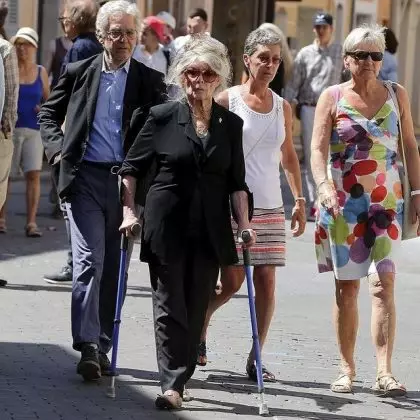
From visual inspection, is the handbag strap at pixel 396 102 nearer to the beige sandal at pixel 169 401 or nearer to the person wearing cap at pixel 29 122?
the beige sandal at pixel 169 401

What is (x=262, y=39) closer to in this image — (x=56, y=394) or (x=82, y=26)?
(x=56, y=394)

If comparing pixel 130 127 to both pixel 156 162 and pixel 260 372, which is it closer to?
pixel 156 162

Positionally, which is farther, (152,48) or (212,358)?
(152,48)

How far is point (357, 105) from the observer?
9492 mm

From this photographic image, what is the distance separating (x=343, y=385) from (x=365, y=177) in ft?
3.43

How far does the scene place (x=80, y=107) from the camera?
9.48 meters

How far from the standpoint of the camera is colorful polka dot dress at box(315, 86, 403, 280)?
373 inches

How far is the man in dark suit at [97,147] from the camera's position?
9383 mm

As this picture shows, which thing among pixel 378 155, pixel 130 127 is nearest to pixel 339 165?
pixel 378 155

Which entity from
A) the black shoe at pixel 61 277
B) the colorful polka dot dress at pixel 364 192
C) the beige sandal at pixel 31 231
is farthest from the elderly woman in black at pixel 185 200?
the beige sandal at pixel 31 231

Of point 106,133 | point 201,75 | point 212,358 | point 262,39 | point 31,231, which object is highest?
point 262,39

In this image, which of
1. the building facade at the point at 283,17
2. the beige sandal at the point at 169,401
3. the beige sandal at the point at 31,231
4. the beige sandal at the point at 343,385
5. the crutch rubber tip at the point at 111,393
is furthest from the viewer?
the building facade at the point at 283,17

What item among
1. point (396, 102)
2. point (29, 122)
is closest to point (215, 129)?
point (396, 102)

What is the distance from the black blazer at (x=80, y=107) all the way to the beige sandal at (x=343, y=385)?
61.9 inches
